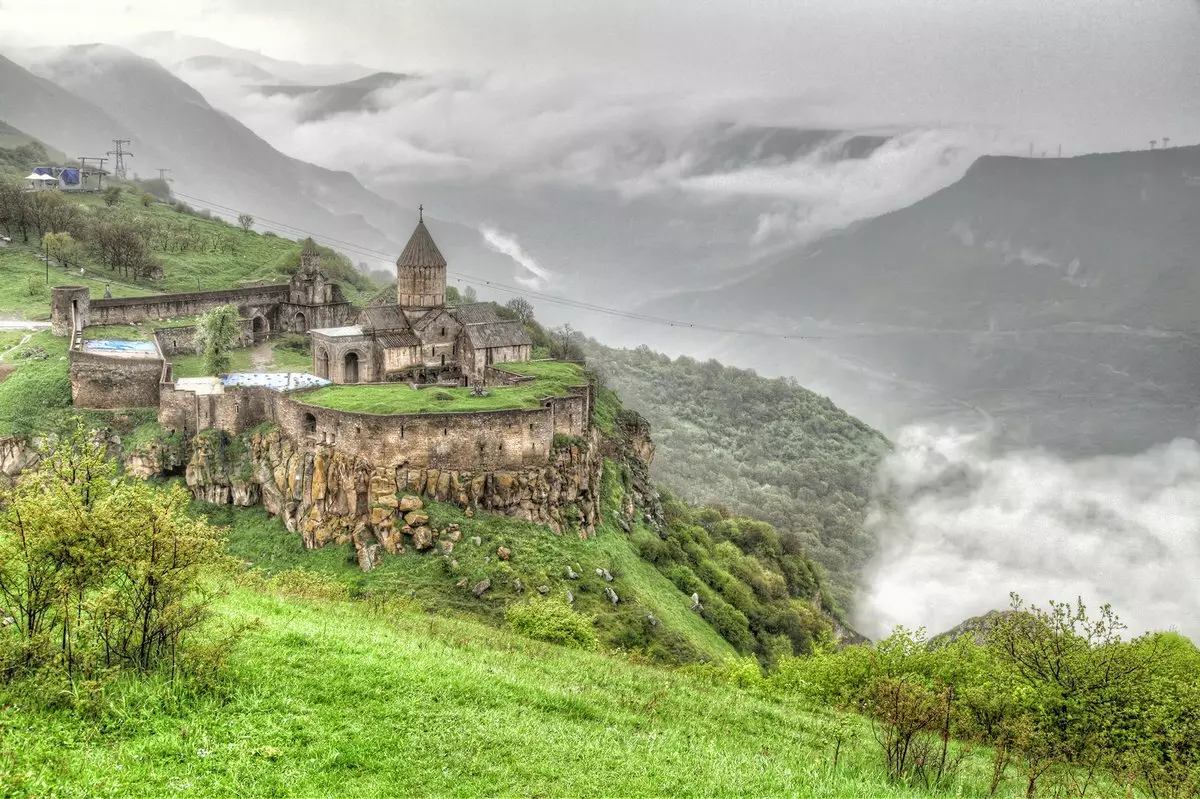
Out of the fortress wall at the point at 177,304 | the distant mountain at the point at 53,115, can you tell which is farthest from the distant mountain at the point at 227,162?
the fortress wall at the point at 177,304

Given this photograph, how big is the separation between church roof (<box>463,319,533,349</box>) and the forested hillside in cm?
4226

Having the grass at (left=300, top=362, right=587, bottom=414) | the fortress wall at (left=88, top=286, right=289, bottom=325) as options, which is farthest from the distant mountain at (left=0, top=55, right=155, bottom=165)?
the grass at (left=300, top=362, right=587, bottom=414)

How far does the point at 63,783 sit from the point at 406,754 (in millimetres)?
3897

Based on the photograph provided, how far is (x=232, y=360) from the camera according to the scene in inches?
1764

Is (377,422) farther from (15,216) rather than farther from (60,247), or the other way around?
(15,216)

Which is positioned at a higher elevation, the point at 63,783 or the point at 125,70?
the point at 125,70

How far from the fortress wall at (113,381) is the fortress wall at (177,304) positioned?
11342mm

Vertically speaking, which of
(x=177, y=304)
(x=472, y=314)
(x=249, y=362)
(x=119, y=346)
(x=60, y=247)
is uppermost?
(x=60, y=247)

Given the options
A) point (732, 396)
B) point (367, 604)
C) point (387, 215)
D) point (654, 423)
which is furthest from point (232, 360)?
point (387, 215)

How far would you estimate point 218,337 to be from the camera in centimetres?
4234

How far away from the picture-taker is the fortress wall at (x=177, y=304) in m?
46.2

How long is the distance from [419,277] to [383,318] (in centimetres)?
305

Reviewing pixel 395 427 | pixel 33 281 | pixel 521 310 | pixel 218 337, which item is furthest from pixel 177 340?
pixel 521 310

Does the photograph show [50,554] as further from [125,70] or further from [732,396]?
[125,70]
